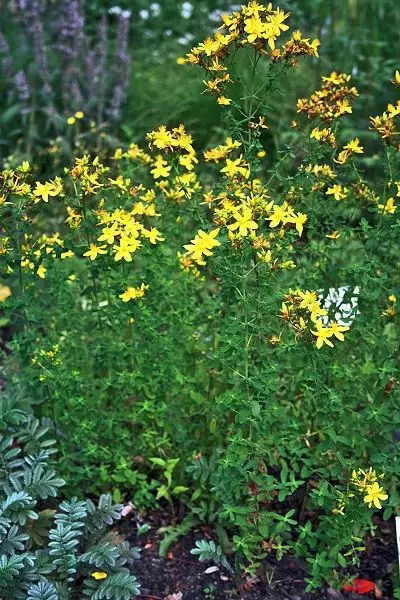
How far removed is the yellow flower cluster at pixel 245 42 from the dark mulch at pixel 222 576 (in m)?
1.29

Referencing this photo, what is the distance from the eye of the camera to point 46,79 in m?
4.55

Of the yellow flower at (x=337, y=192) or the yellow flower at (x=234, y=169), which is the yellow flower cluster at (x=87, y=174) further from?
the yellow flower at (x=337, y=192)

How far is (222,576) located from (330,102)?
1.34 m

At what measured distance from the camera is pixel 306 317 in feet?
6.40

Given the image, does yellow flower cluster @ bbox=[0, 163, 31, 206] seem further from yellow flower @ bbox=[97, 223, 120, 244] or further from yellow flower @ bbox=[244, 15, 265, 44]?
yellow flower @ bbox=[244, 15, 265, 44]

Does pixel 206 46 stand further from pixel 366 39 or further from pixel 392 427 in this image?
pixel 366 39

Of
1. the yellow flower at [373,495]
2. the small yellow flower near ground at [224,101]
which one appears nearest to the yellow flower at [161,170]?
the small yellow flower near ground at [224,101]

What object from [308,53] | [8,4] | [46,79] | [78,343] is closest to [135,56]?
[8,4]

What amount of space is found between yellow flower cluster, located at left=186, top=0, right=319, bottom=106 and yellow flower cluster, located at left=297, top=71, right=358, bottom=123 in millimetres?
175

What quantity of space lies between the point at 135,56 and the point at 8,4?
996mm

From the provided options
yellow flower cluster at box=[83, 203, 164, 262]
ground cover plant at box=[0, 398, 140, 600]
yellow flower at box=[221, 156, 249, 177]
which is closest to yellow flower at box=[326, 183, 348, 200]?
yellow flower at box=[221, 156, 249, 177]

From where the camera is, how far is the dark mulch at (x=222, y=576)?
2383 millimetres

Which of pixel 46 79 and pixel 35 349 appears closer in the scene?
pixel 35 349

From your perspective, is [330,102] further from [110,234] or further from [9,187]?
[9,187]
